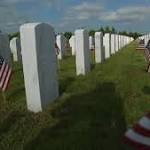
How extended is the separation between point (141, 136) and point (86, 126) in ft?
12.3

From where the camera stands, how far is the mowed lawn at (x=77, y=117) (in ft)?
18.7

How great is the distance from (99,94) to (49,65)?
151 cm

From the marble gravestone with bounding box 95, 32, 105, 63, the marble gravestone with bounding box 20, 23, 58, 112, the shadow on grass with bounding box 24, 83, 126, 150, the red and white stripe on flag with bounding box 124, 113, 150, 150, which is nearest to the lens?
the red and white stripe on flag with bounding box 124, 113, 150, 150

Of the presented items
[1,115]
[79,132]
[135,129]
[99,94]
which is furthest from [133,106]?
[135,129]

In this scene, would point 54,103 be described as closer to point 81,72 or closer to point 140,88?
point 140,88

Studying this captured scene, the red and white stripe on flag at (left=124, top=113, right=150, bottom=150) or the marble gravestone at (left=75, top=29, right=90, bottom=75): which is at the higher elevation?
the red and white stripe on flag at (left=124, top=113, right=150, bottom=150)

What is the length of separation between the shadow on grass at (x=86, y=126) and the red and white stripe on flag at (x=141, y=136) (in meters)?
2.67

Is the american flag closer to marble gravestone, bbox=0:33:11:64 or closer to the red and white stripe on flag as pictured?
marble gravestone, bbox=0:33:11:64

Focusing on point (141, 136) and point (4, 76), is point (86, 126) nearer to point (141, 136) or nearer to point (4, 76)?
point (4, 76)

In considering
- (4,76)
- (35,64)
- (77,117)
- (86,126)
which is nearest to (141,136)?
(86,126)

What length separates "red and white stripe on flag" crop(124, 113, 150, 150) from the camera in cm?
271

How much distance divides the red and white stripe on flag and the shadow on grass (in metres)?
2.67

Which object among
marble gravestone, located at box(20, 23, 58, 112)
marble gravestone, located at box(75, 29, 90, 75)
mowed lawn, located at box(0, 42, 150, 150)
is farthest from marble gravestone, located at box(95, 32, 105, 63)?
marble gravestone, located at box(20, 23, 58, 112)

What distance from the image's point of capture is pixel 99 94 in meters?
9.10
